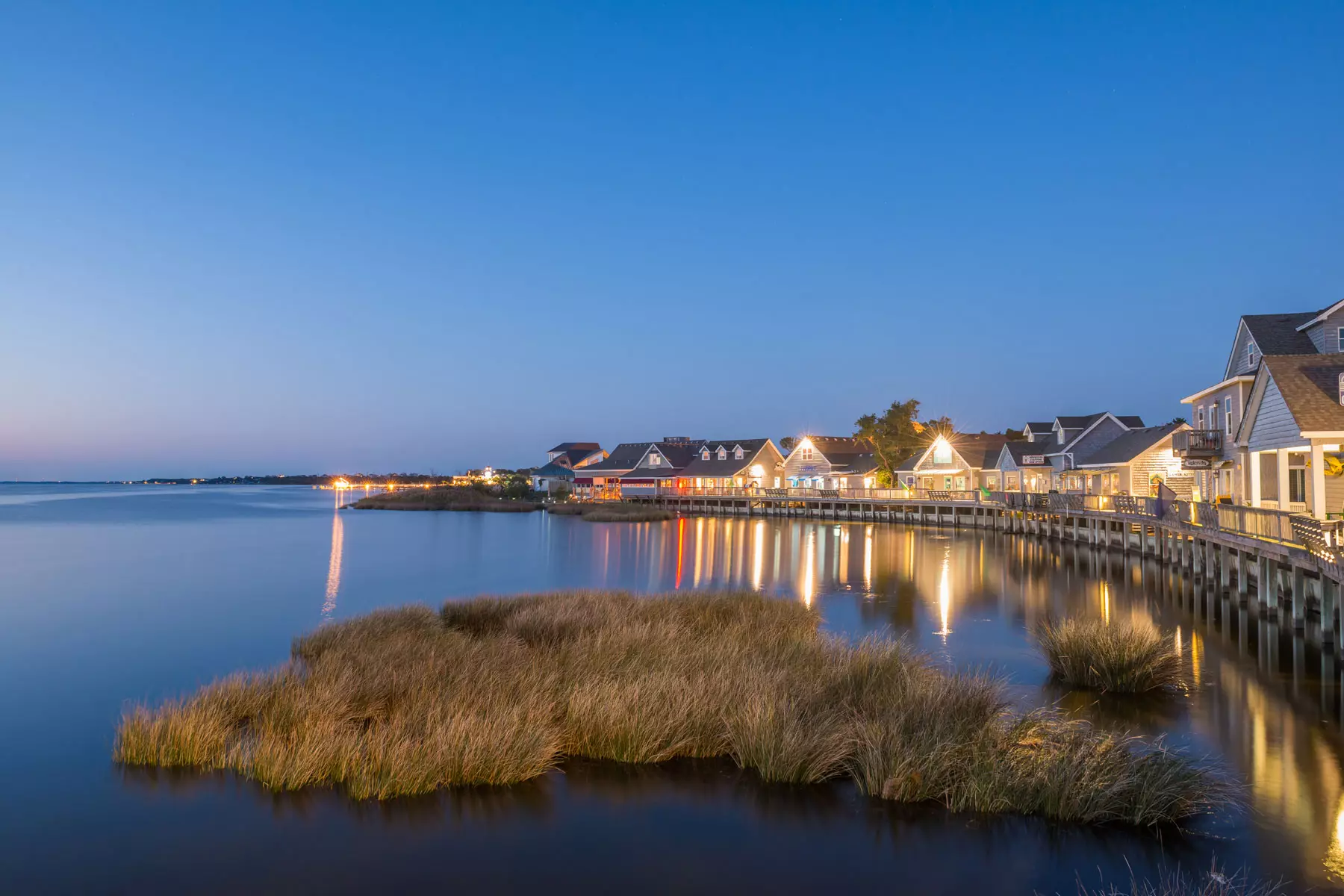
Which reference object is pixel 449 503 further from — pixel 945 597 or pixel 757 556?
pixel 945 597

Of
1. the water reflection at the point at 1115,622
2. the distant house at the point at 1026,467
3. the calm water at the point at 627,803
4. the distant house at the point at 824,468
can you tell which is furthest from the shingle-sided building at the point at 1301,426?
the distant house at the point at 824,468

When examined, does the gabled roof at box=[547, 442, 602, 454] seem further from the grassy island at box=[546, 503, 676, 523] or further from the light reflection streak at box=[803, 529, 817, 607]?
the light reflection streak at box=[803, 529, 817, 607]

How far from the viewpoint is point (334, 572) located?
120ft

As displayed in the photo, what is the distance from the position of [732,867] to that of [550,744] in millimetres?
2922

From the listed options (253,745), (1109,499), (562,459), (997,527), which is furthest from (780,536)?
(562,459)

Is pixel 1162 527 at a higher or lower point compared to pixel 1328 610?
higher

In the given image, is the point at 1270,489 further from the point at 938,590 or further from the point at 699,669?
the point at 699,669

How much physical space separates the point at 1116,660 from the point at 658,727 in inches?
323

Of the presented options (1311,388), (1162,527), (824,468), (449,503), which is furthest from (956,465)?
(449,503)

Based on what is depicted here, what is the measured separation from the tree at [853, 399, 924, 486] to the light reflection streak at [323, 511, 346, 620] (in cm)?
5004

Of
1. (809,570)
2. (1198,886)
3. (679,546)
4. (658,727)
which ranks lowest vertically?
(679,546)

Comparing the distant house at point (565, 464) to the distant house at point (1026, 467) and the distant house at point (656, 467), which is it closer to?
the distant house at point (656, 467)

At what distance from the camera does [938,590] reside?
2838 cm

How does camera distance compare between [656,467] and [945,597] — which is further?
[656,467]
